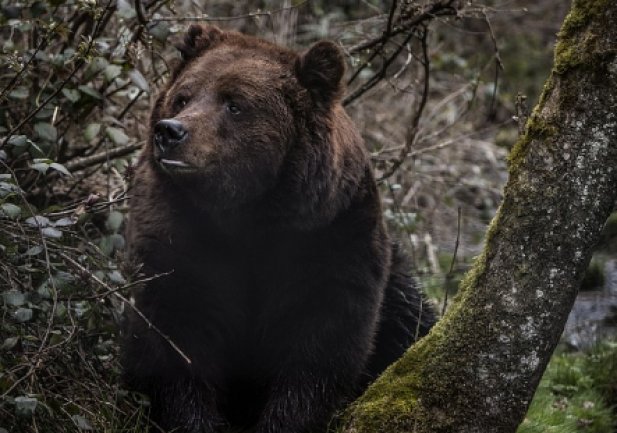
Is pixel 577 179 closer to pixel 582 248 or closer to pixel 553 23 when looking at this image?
pixel 582 248

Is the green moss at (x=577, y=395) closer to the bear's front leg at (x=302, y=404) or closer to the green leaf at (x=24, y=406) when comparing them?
the bear's front leg at (x=302, y=404)

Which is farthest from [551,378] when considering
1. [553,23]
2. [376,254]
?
[553,23]

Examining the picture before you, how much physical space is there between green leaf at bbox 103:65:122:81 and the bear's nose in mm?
899

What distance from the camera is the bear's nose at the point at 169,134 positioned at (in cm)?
437

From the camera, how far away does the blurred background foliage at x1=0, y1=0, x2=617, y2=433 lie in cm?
419

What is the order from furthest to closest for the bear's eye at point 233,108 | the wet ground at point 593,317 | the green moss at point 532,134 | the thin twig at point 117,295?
the wet ground at point 593,317, the bear's eye at point 233,108, the thin twig at point 117,295, the green moss at point 532,134

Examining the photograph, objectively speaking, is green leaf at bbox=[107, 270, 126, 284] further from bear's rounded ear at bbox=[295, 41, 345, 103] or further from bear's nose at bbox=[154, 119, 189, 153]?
bear's rounded ear at bbox=[295, 41, 345, 103]

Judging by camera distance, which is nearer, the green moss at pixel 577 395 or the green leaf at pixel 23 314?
the green leaf at pixel 23 314

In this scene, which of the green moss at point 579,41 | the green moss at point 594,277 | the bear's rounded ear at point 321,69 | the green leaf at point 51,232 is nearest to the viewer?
the green moss at point 579,41

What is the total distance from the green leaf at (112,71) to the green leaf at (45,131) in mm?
414

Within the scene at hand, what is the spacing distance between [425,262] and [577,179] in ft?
16.3

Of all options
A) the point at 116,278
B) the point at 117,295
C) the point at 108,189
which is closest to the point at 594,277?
the point at 108,189

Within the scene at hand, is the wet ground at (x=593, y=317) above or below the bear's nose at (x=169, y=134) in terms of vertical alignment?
below

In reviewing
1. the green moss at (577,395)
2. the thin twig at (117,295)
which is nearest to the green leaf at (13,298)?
the thin twig at (117,295)
